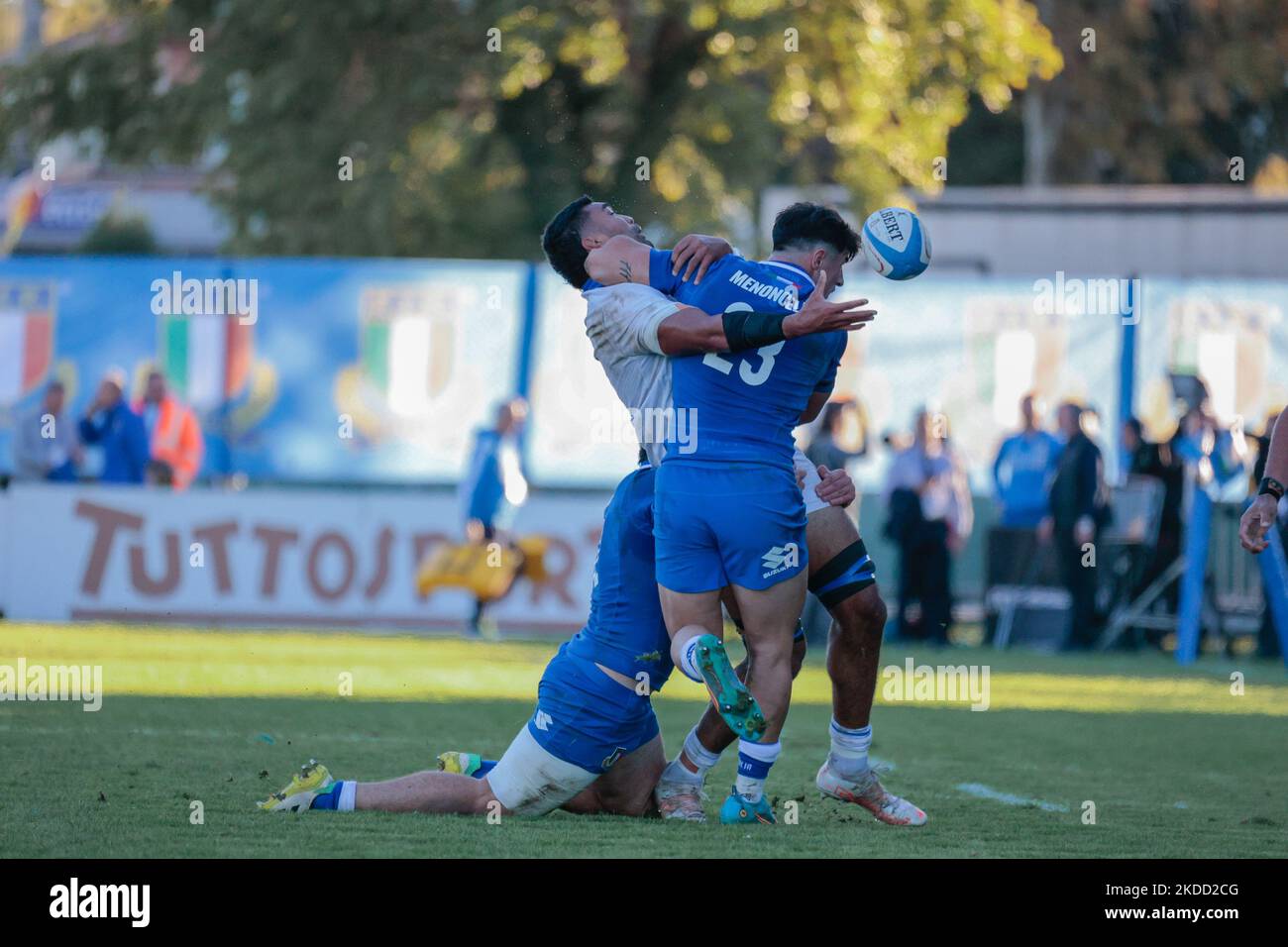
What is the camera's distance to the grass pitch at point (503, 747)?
23.0 ft

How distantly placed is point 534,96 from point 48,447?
28.4 ft

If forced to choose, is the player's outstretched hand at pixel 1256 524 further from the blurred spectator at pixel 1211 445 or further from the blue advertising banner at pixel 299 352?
the blue advertising banner at pixel 299 352

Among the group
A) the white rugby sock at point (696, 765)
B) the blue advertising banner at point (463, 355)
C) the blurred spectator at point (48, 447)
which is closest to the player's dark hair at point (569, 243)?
the white rugby sock at point (696, 765)

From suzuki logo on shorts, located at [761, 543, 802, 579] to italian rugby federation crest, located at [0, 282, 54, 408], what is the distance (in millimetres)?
16304

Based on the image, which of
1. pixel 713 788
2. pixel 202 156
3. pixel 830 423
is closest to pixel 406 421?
pixel 830 423

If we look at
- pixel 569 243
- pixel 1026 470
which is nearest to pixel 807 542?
pixel 569 243

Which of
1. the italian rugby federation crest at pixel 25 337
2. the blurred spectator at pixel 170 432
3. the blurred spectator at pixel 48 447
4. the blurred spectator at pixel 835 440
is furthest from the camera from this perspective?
the italian rugby federation crest at pixel 25 337

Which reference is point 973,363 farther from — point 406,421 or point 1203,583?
point 406,421

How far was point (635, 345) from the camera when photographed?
7473mm

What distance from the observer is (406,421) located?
21844mm

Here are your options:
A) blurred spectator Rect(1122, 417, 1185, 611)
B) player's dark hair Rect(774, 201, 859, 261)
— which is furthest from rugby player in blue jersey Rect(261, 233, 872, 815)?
blurred spectator Rect(1122, 417, 1185, 611)

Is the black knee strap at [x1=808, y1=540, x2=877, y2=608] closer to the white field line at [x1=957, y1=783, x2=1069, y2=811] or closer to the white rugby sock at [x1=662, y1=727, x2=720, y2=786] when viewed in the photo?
the white rugby sock at [x1=662, y1=727, x2=720, y2=786]

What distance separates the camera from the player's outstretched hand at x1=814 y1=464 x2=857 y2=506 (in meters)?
7.82

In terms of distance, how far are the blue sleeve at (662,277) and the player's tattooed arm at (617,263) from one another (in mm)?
26
